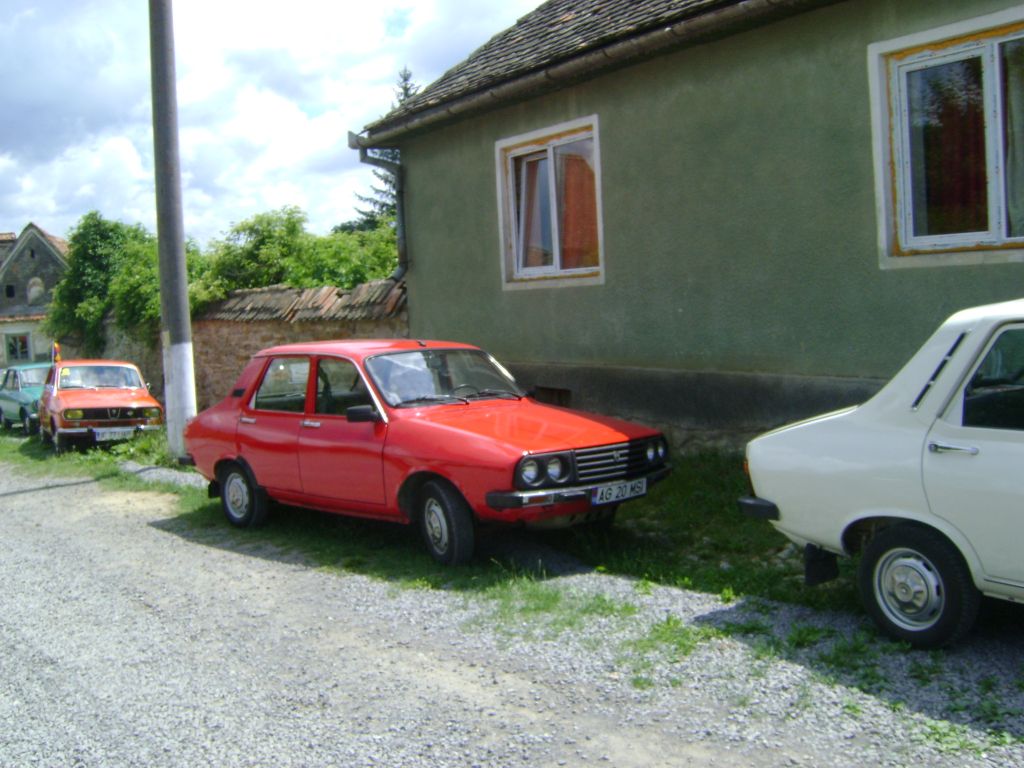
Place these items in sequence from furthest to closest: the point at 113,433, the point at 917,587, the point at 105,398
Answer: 1. the point at 105,398
2. the point at 113,433
3. the point at 917,587

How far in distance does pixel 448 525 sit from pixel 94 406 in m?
10.1

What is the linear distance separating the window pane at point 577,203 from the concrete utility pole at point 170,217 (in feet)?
15.8

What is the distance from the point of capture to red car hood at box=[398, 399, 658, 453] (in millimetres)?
6599

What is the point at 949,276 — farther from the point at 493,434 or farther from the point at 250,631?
the point at 250,631

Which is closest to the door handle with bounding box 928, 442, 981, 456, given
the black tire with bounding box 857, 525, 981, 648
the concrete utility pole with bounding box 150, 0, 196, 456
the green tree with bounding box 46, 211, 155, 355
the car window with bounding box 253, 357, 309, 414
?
the black tire with bounding box 857, 525, 981, 648

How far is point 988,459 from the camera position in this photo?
4395 mm

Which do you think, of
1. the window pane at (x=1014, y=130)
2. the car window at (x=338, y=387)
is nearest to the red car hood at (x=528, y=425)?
the car window at (x=338, y=387)

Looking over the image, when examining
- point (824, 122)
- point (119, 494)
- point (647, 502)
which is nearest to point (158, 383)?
point (119, 494)

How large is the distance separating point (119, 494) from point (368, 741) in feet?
25.8

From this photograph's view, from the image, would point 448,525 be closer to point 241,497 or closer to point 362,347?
point 362,347

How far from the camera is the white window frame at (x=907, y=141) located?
700cm

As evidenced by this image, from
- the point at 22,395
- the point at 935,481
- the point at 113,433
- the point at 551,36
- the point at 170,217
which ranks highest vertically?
the point at 551,36

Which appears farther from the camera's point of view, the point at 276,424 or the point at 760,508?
the point at 276,424

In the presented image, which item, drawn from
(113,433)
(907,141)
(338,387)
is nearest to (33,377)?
(113,433)
